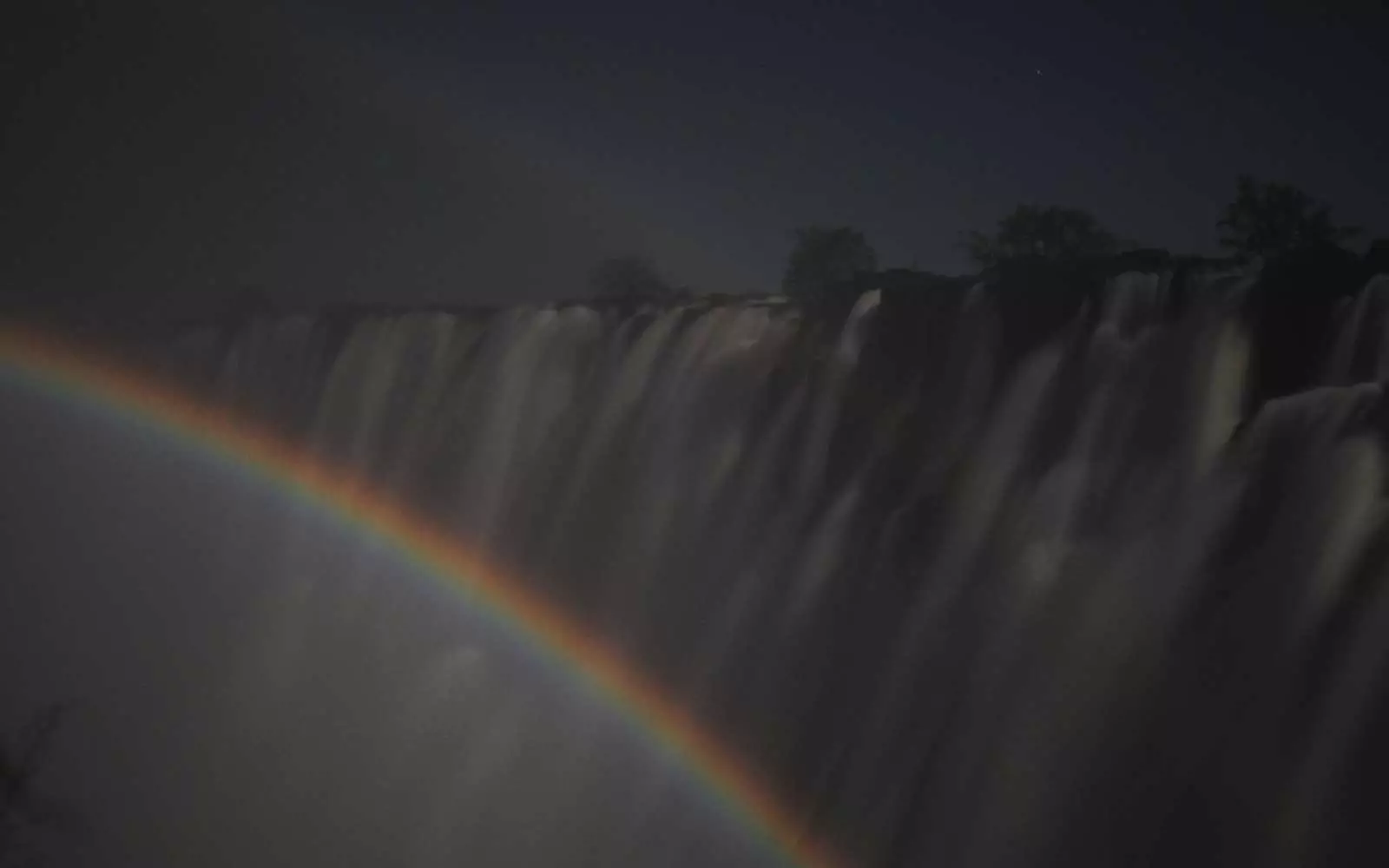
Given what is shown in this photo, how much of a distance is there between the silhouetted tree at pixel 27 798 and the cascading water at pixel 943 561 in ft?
15.8

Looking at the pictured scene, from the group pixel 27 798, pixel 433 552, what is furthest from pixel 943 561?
pixel 27 798

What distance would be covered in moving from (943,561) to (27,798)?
19.9 metres

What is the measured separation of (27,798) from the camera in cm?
1697

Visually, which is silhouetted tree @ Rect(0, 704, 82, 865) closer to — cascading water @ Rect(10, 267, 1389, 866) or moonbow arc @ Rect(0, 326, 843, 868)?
cascading water @ Rect(10, 267, 1389, 866)

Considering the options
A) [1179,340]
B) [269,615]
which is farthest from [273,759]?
[1179,340]

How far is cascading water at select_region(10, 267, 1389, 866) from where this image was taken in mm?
6387

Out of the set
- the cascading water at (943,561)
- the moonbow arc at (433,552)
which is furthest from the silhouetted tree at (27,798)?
the moonbow arc at (433,552)

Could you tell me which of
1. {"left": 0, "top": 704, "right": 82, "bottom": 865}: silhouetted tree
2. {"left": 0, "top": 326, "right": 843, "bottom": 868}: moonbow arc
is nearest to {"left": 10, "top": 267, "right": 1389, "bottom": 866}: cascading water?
{"left": 0, "top": 326, "right": 843, "bottom": 868}: moonbow arc

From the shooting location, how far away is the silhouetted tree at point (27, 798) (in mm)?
15156

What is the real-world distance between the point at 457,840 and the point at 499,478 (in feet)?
23.4

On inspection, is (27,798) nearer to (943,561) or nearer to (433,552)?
(433,552)

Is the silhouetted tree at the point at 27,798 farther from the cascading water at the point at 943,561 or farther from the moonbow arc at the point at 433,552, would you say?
the moonbow arc at the point at 433,552

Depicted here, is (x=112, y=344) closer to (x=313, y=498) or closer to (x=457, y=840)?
(x=313, y=498)

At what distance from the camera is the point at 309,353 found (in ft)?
69.9
